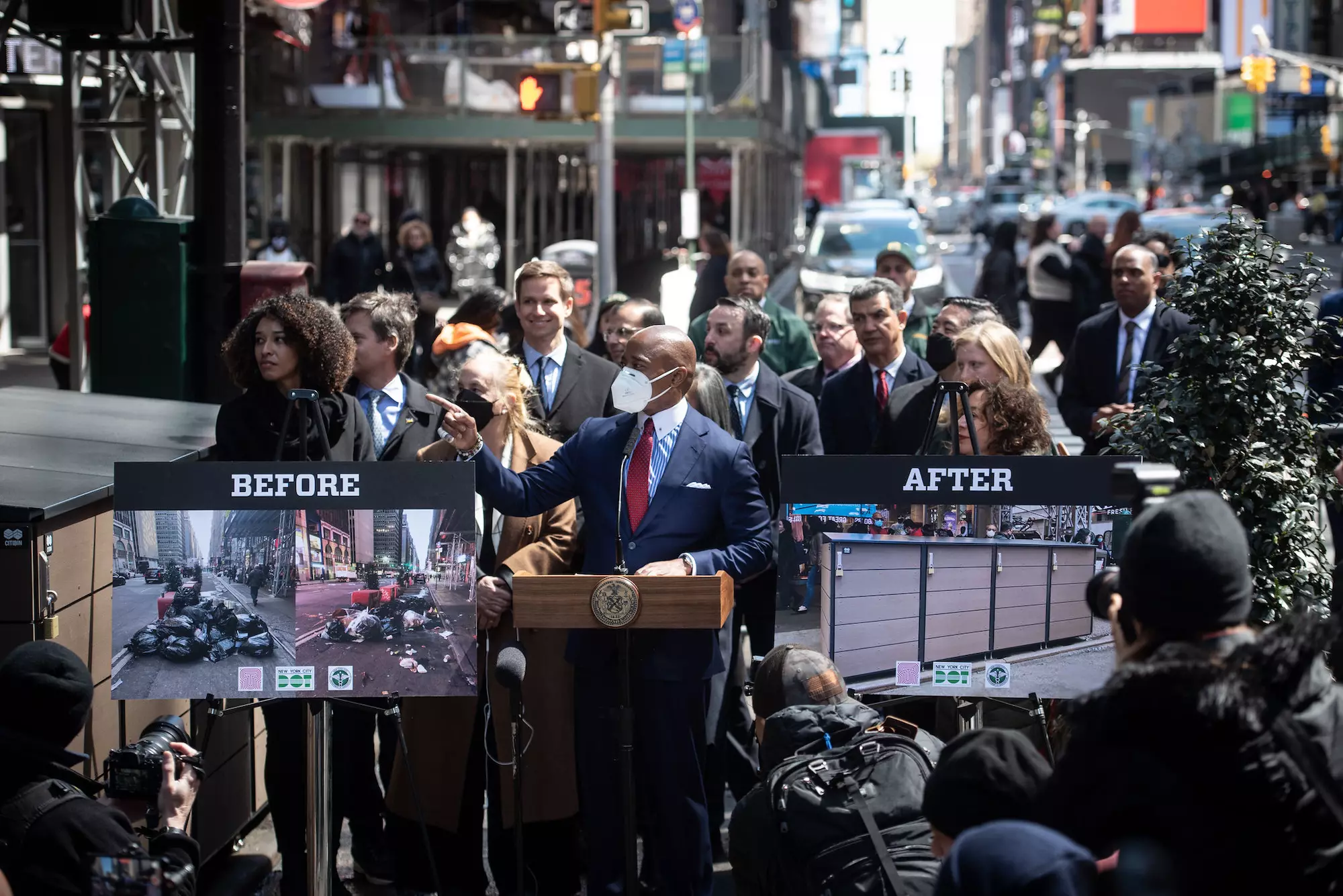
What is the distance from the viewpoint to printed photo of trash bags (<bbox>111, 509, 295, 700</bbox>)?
15.5 ft

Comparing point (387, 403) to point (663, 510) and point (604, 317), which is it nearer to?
point (663, 510)

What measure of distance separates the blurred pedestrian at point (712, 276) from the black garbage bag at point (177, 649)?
7.65m

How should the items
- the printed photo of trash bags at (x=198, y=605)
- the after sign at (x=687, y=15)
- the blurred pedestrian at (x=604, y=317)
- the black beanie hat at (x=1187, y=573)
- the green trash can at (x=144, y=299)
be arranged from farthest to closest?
the after sign at (x=687, y=15) < the green trash can at (x=144, y=299) < the blurred pedestrian at (x=604, y=317) < the printed photo of trash bags at (x=198, y=605) < the black beanie hat at (x=1187, y=573)

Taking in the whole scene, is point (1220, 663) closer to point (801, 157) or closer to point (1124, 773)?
point (1124, 773)

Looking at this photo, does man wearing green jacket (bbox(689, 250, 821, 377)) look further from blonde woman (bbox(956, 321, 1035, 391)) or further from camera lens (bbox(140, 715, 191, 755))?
camera lens (bbox(140, 715, 191, 755))

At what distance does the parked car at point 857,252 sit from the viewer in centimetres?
2294

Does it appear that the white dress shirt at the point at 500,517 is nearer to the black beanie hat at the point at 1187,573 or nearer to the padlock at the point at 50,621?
the padlock at the point at 50,621

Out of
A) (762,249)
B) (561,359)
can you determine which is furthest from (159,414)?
(762,249)

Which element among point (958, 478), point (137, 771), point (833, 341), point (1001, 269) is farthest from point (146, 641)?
point (1001, 269)

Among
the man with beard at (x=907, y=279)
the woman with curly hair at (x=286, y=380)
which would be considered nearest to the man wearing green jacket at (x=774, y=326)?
the man with beard at (x=907, y=279)

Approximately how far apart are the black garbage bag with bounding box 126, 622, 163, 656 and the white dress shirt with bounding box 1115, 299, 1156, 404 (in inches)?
210

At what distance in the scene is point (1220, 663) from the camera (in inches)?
112

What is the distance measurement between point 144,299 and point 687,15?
48.4 feet

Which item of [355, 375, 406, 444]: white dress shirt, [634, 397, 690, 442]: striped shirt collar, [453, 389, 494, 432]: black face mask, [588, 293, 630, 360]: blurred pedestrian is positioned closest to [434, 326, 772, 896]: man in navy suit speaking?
[634, 397, 690, 442]: striped shirt collar
